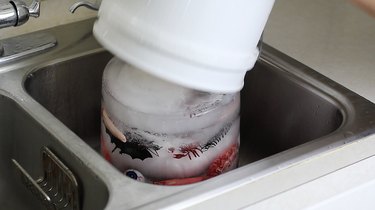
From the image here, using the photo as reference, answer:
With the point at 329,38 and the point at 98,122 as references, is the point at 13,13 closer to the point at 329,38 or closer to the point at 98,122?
the point at 98,122

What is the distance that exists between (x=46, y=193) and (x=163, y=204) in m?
0.25

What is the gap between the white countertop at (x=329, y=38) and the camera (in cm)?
100

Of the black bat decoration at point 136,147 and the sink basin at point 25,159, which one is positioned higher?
the black bat decoration at point 136,147

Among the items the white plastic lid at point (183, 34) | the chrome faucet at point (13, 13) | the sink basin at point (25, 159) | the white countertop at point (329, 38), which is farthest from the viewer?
the white countertop at point (329, 38)

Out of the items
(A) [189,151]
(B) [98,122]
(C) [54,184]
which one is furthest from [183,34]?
(B) [98,122]

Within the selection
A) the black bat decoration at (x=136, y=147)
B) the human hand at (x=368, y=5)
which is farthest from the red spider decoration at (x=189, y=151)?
the human hand at (x=368, y=5)

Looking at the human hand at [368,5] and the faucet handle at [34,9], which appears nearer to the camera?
the human hand at [368,5]

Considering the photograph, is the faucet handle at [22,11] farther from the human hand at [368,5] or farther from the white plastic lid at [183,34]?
the human hand at [368,5]

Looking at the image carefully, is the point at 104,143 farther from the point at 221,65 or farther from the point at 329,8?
the point at 329,8

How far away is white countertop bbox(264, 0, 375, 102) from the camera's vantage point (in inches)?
39.2

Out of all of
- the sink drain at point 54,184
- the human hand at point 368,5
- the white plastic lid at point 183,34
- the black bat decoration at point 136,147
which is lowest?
the sink drain at point 54,184

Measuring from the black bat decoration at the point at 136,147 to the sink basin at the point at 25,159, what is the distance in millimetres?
76

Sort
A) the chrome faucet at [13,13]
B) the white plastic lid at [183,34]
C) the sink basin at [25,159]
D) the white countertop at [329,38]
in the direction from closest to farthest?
the white plastic lid at [183,34]
the sink basin at [25,159]
the chrome faucet at [13,13]
the white countertop at [329,38]

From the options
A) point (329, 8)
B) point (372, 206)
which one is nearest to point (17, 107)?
point (372, 206)
